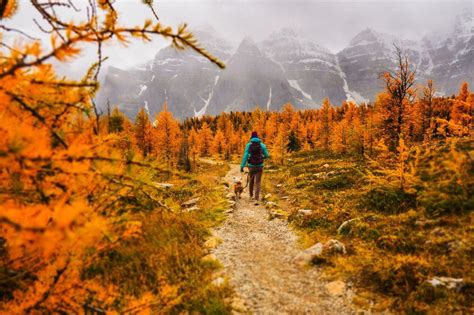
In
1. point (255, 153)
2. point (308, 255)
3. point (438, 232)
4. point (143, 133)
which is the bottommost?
point (308, 255)

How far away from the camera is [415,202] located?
27.1 ft

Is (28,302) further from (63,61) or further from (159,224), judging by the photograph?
(159,224)

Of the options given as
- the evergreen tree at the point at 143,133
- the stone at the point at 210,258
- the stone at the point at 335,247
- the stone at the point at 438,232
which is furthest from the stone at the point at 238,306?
the evergreen tree at the point at 143,133

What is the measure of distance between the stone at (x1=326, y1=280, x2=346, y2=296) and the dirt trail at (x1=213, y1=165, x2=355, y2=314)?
0.11ft

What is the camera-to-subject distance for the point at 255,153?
39.3ft

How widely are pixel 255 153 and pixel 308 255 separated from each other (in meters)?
6.05

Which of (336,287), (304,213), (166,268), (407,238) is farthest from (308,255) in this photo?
(304,213)

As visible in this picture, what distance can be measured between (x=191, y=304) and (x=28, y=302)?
2.44 meters

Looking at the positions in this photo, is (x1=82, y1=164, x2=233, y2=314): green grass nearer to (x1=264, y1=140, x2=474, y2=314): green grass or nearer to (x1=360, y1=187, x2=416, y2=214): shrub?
(x1=264, y1=140, x2=474, y2=314): green grass

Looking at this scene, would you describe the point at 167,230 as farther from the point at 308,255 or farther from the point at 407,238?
the point at 407,238

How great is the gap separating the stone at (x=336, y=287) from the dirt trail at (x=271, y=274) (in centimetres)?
3

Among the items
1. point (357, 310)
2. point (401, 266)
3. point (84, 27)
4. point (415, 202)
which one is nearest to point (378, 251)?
point (401, 266)

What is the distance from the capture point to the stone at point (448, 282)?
4.52 m

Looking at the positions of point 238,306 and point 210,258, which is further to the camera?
point 210,258
